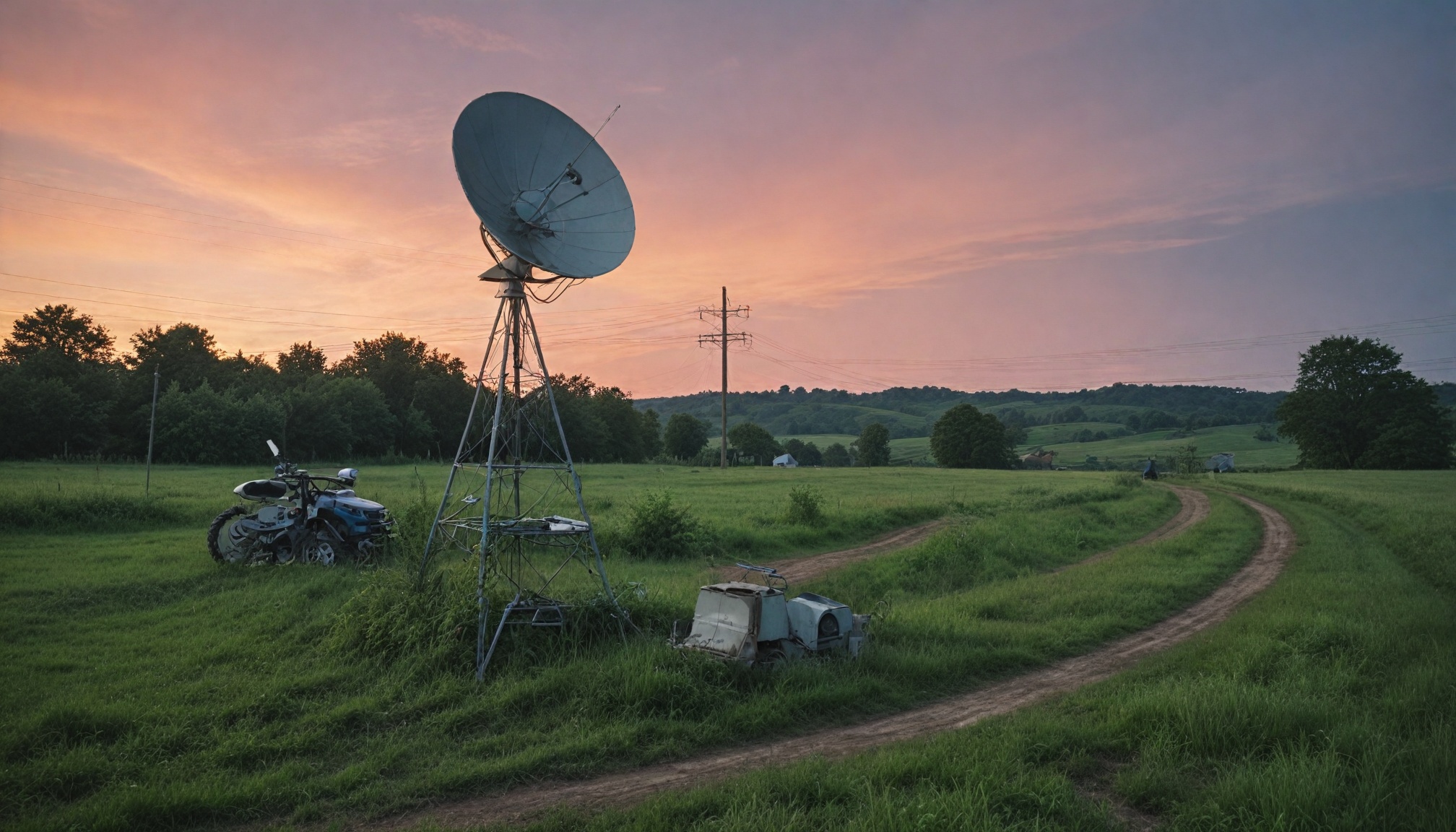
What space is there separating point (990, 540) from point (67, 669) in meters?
20.0

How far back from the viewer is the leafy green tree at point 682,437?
108000 mm

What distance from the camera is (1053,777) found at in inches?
261

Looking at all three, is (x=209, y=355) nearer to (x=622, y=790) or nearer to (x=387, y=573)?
(x=387, y=573)

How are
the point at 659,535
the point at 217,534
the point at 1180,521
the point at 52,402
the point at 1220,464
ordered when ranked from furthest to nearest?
the point at 1220,464, the point at 52,402, the point at 1180,521, the point at 659,535, the point at 217,534

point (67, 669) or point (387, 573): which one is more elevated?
point (387, 573)

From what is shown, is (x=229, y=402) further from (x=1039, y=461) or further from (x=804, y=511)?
(x=1039, y=461)

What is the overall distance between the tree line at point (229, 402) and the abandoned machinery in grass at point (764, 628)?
2546cm

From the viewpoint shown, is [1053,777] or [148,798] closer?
[148,798]

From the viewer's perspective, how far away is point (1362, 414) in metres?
71.2

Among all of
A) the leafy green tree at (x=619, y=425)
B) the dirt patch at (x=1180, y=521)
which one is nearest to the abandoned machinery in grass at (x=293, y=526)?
the dirt patch at (x=1180, y=521)

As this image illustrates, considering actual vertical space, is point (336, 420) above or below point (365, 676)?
above

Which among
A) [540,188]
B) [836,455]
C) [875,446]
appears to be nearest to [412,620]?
[540,188]

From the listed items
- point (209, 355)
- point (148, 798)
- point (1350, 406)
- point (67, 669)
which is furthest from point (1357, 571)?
point (209, 355)

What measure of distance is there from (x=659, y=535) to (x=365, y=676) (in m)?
10.8
